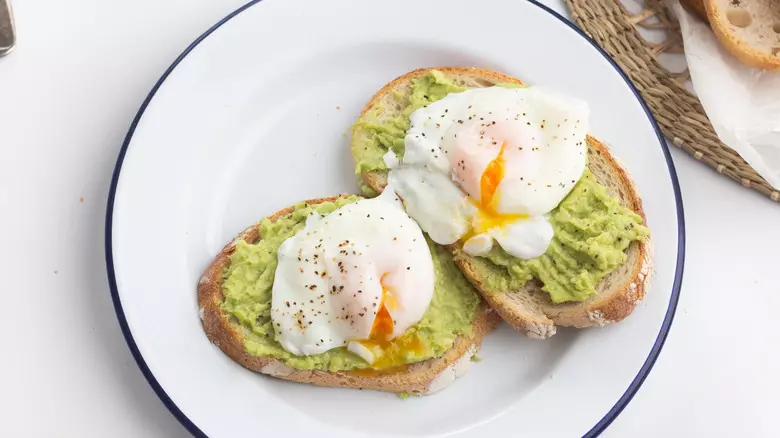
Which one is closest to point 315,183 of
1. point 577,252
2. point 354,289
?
point 354,289

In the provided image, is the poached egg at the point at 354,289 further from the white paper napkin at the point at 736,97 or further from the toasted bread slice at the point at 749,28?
the toasted bread slice at the point at 749,28

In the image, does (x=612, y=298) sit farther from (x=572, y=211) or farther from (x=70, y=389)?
(x=70, y=389)

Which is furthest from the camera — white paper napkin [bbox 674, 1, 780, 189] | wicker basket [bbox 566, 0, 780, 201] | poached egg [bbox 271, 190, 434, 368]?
wicker basket [bbox 566, 0, 780, 201]

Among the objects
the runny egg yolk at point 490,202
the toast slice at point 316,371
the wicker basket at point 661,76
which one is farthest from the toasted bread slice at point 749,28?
the toast slice at point 316,371

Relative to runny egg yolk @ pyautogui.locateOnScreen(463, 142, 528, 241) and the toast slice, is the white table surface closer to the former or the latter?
the toast slice

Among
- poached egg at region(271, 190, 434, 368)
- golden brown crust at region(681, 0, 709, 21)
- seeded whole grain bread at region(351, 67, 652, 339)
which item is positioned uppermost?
golden brown crust at region(681, 0, 709, 21)

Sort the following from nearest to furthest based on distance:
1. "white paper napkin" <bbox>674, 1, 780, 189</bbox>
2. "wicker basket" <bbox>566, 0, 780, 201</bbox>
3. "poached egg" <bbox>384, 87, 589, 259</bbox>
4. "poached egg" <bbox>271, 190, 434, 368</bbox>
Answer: "poached egg" <bbox>271, 190, 434, 368</bbox> < "poached egg" <bbox>384, 87, 589, 259</bbox> < "white paper napkin" <bbox>674, 1, 780, 189</bbox> < "wicker basket" <bbox>566, 0, 780, 201</bbox>

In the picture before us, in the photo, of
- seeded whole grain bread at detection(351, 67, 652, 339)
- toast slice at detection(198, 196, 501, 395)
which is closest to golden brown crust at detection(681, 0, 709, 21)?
seeded whole grain bread at detection(351, 67, 652, 339)
